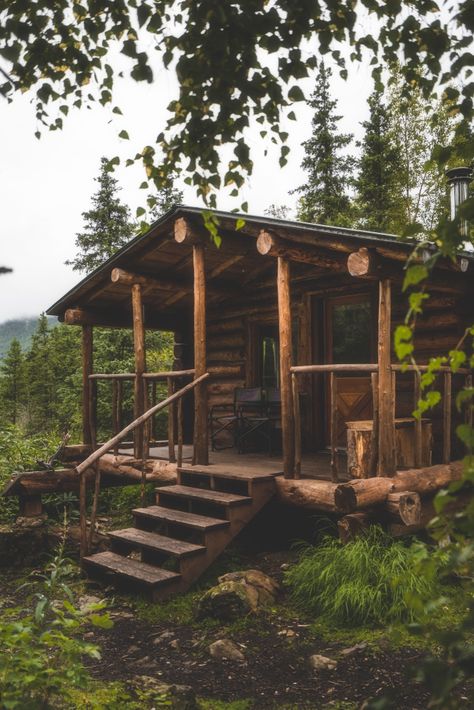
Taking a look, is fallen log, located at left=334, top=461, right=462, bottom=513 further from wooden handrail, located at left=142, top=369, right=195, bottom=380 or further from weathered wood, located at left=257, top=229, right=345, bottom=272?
wooden handrail, located at left=142, top=369, right=195, bottom=380

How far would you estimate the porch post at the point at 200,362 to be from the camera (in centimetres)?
741

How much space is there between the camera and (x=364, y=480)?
5574mm

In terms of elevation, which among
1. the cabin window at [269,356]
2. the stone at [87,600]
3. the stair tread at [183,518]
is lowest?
the stone at [87,600]

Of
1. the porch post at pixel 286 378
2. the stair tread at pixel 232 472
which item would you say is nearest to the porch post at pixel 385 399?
the porch post at pixel 286 378

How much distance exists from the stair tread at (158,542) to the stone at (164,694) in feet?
5.58

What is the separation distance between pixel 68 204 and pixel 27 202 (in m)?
26.9

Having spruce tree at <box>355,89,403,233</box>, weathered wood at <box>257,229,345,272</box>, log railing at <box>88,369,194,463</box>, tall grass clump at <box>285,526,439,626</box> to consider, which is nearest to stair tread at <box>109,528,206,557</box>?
tall grass clump at <box>285,526,439,626</box>

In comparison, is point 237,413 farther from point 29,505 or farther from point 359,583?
point 359,583

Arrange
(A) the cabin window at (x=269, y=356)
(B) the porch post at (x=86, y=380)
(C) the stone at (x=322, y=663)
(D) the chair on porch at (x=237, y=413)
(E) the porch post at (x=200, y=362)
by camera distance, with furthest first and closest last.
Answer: (A) the cabin window at (x=269, y=356), (B) the porch post at (x=86, y=380), (D) the chair on porch at (x=237, y=413), (E) the porch post at (x=200, y=362), (C) the stone at (x=322, y=663)

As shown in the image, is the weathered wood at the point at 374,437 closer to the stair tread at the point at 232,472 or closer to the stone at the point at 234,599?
the stair tread at the point at 232,472

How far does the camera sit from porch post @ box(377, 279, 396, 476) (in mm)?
5852

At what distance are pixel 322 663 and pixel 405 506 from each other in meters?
2.04

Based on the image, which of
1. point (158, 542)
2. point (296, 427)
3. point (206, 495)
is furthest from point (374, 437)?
point (158, 542)

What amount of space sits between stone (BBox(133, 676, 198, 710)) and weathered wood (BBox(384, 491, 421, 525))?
270 centimetres
